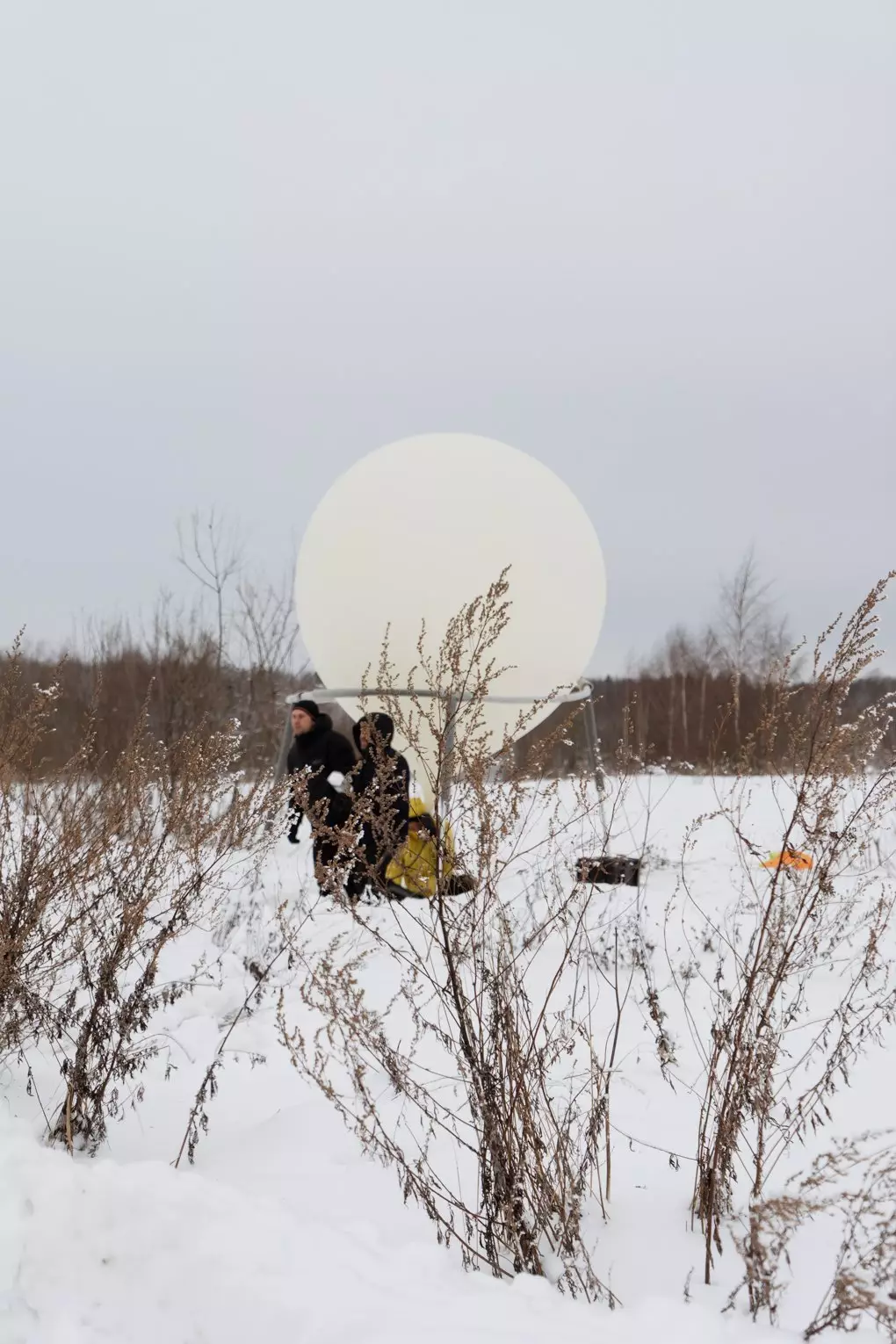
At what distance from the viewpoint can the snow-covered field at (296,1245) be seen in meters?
2.06

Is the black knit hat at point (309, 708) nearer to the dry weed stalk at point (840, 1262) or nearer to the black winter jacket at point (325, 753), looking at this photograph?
the black winter jacket at point (325, 753)

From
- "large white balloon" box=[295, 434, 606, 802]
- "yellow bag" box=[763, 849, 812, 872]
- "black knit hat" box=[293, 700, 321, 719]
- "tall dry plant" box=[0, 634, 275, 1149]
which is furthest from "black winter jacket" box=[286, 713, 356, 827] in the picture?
"yellow bag" box=[763, 849, 812, 872]

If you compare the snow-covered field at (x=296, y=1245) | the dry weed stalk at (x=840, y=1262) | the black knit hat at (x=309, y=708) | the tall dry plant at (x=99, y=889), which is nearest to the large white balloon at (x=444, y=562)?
the black knit hat at (x=309, y=708)

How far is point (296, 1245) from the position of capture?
2291mm

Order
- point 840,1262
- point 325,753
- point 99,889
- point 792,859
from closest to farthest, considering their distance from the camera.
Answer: point 840,1262, point 792,859, point 99,889, point 325,753

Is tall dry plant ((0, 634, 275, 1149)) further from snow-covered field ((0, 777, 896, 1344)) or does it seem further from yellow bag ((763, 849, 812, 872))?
yellow bag ((763, 849, 812, 872))

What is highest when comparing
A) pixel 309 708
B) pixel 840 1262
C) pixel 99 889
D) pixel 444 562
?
pixel 444 562

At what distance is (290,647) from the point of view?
12.5 meters

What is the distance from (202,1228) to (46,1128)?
904 millimetres

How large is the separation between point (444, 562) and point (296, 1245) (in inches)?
180

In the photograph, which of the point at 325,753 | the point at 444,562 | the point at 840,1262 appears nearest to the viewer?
the point at 840,1262

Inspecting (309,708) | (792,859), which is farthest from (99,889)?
(309,708)

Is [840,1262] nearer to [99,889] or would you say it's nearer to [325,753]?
[99,889]

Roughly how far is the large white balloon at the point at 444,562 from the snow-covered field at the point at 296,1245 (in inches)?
137
